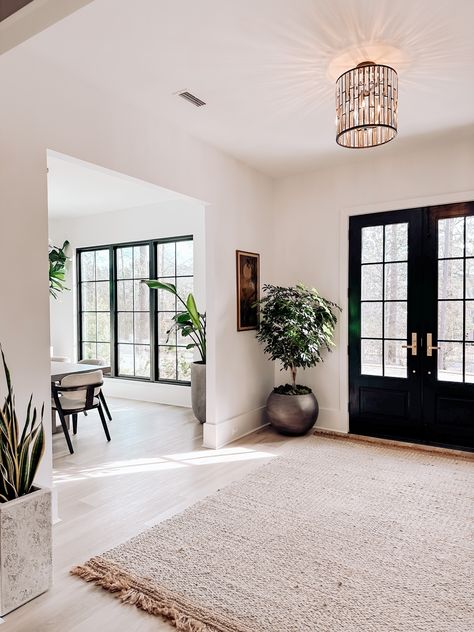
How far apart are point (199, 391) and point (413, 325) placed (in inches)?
95.9

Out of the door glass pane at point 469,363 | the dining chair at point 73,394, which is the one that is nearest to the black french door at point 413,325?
the door glass pane at point 469,363

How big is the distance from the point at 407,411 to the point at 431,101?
2.82 meters

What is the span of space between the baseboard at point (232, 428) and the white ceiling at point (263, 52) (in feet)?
9.20

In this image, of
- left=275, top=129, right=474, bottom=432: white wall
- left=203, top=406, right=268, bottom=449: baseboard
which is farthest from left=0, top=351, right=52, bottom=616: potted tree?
left=275, top=129, right=474, bottom=432: white wall

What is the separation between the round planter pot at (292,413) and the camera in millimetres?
4539

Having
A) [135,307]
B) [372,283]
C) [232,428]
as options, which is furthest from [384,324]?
[135,307]

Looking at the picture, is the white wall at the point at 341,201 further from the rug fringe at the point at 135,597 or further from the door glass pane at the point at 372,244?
the rug fringe at the point at 135,597

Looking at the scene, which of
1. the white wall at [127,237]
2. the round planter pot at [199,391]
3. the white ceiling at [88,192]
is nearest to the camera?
the white ceiling at [88,192]

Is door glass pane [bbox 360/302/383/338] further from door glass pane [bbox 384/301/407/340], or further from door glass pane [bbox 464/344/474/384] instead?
door glass pane [bbox 464/344/474/384]

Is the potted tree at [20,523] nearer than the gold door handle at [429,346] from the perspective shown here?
Yes

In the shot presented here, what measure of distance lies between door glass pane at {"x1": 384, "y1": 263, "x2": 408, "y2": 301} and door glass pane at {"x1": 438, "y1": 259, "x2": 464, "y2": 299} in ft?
1.06

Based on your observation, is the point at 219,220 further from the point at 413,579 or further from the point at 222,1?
the point at 413,579

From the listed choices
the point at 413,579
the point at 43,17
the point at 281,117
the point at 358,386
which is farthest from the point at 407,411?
the point at 43,17

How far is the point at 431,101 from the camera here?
3291 millimetres
